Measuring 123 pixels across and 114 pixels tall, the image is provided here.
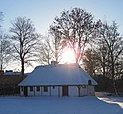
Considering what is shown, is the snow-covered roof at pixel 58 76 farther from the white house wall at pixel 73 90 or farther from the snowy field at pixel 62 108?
the snowy field at pixel 62 108

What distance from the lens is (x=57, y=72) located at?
58094 millimetres

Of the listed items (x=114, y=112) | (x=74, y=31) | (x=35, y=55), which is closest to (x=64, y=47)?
(x=74, y=31)

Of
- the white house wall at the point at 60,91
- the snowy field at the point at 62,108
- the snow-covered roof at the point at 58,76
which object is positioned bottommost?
the snowy field at the point at 62,108

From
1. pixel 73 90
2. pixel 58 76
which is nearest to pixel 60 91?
pixel 73 90

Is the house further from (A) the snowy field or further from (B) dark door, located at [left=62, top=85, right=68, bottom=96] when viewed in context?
(A) the snowy field

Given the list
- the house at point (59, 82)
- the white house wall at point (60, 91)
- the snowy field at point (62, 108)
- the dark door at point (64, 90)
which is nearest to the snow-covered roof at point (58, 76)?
the house at point (59, 82)

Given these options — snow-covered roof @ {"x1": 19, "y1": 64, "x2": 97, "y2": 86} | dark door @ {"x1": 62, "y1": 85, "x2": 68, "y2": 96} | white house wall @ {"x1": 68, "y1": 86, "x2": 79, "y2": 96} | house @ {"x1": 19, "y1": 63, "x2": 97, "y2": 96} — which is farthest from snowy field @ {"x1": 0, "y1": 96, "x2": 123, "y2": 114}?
snow-covered roof @ {"x1": 19, "y1": 64, "x2": 97, "y2": 86}

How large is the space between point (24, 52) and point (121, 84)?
21.4m

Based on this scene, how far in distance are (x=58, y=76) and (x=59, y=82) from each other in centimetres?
216

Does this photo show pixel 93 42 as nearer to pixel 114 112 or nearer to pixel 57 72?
pixel 57 72

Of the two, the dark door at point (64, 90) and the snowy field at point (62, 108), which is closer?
the snowy field at point (62, 108)

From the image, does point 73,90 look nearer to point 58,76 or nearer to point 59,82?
point 59,82

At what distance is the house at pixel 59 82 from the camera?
53.2 metres

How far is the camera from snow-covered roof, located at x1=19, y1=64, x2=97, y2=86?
54.2 metres
